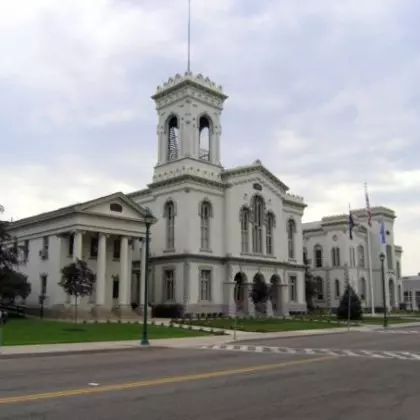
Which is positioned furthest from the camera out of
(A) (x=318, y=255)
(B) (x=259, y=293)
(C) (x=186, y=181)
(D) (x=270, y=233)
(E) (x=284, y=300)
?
(A) (x=318, y=255)

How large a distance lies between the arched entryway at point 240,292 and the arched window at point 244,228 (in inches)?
113

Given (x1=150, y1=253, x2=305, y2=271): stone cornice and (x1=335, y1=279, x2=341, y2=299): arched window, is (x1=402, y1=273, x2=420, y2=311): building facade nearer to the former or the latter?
(x1=335, y1=279, x2=341, y2=299): arched window

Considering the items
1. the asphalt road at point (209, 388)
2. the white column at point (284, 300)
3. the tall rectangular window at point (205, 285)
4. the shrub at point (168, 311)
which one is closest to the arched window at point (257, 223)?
the white column at point (284, 300)

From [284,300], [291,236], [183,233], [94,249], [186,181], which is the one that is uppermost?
[186,181]

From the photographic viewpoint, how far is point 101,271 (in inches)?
1793

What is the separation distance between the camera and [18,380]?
41.4 feet

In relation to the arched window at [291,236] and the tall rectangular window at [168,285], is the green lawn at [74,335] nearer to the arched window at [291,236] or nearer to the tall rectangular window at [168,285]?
the tall rectangular window at [168,285]

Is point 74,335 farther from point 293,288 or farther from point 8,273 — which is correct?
point 293,288

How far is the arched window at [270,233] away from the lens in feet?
200

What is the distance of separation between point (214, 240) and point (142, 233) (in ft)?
30.7

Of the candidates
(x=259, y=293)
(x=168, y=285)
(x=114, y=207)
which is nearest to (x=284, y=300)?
(x=259, y=293)

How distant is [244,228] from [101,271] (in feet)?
58.6

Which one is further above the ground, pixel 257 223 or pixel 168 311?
pixel 257 223

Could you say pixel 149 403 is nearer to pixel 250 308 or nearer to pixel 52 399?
pixel 52 399
